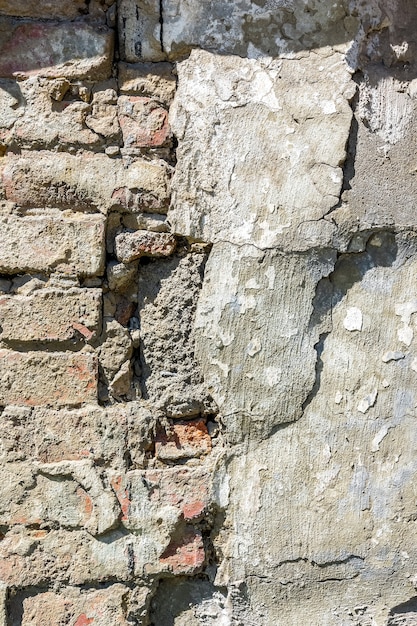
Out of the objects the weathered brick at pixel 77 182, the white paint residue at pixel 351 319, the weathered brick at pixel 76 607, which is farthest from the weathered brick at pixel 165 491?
the weathered brick at pixel 77 182

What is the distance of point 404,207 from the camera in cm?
144

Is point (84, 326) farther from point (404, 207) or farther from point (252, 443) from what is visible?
point (404, 207)

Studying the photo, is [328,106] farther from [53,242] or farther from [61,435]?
[61,435]

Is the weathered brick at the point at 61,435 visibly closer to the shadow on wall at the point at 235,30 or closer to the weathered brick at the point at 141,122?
the weathered brick at the point at 141,122

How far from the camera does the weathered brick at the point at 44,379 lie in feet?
4.71

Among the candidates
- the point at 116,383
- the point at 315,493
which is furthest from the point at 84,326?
the point at 315,493

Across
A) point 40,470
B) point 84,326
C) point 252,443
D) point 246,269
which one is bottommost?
point 40,470

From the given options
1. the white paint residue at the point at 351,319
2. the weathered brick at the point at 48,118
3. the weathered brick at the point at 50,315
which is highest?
the weathered brick at the point at 48,118

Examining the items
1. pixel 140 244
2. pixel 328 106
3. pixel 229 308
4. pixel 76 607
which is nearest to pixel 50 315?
pixel 140 244

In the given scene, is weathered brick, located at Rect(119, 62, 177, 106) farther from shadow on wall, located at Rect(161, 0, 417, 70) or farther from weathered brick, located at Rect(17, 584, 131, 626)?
weathered brick, located at Rect(17, 584, 131, 626)

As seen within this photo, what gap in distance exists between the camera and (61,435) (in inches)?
56.6

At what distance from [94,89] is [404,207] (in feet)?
2.23

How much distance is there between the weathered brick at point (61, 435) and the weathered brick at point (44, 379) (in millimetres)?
22

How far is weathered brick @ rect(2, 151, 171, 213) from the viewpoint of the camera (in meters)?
1.44
